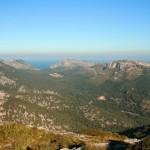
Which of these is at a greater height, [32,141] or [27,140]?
[27,140]

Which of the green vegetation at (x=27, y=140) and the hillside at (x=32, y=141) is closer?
the hillside at (x=32, y=141)

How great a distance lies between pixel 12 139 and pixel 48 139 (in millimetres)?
5176

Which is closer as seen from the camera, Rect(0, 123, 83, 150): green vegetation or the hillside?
the hillside

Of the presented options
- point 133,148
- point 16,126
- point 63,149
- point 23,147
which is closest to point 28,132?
point 16,126

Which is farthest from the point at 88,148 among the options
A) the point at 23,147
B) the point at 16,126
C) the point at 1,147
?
the point at 16,126

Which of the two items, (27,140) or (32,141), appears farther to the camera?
(32,141)

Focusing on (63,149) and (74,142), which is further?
(74,142)

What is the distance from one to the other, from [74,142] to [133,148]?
39.1 ft

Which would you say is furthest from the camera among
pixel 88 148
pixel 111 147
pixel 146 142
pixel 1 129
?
pixel 1 129

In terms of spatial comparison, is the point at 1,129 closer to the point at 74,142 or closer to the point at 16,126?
the point at 16,126

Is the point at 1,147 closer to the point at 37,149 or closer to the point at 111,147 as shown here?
the point at 37,149

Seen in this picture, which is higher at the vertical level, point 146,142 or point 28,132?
point 146,142

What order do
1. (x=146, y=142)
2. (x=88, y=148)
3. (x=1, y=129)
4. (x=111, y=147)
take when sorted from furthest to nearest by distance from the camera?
(x=1, y=129), (x=111, y=147), (x=88, y=148), (x=146, y=142)

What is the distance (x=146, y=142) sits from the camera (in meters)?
33.5
